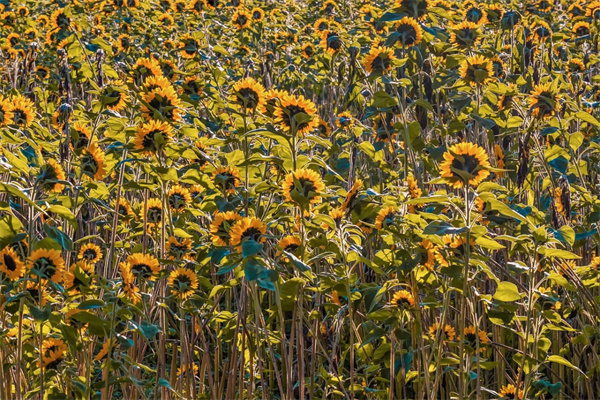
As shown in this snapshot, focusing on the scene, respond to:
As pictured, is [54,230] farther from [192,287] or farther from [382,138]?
[382,138]

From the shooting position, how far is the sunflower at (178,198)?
2.35m

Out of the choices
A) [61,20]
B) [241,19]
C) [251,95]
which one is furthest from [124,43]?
[251,95]

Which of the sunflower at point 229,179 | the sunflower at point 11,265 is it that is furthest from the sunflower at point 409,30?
the sunflower at point 11,265

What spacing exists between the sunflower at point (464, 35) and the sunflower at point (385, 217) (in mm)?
951

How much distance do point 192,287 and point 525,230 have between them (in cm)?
97

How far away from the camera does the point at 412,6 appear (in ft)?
7.46

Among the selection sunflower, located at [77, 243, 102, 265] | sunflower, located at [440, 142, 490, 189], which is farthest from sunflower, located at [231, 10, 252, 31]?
sunflower, located at [440, 142, 490, 189]

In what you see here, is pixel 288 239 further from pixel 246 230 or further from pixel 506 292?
pixel 506 292

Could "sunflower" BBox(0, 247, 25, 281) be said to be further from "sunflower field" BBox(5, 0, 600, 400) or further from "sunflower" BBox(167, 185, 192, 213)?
"sunflower" BBox(167, 185, 192, 213)

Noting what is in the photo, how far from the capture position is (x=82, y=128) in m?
2.31

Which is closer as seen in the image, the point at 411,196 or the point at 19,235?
the point at 19,235

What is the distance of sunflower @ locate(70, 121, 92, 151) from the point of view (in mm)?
2219

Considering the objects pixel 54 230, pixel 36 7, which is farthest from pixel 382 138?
pixel 36 7

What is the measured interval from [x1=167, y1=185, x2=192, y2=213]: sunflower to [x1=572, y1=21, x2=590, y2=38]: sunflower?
9.11ft
